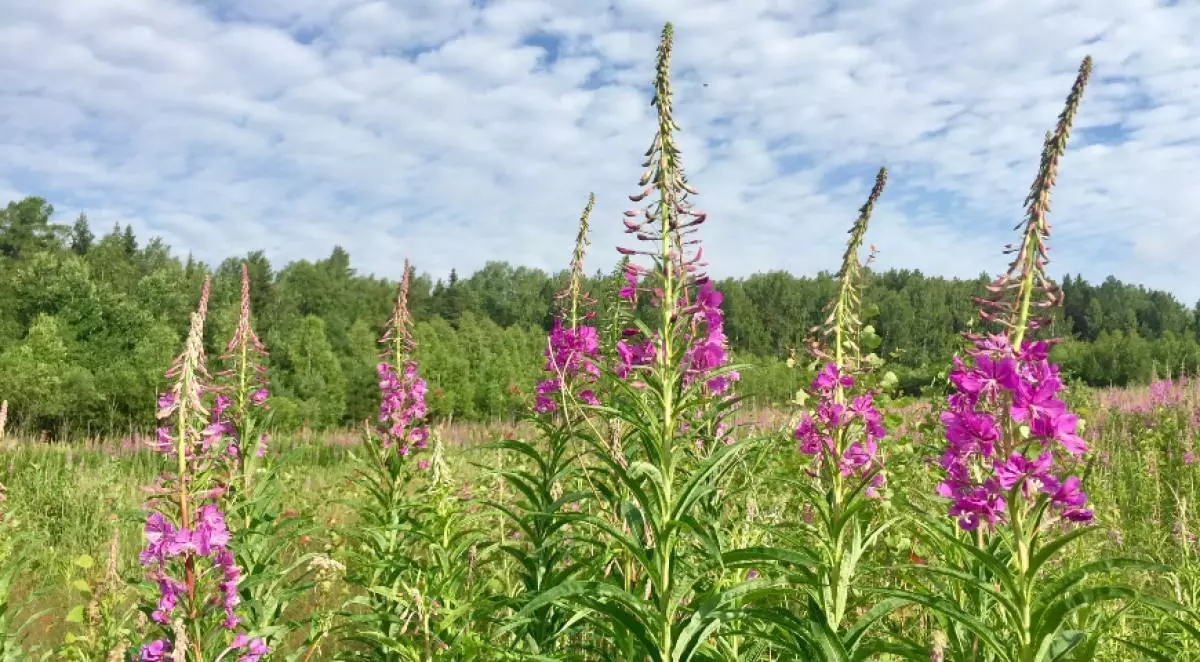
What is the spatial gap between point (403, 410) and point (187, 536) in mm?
2413

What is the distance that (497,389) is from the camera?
33844 millimetres

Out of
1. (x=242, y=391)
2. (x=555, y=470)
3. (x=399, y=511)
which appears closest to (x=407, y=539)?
(x=399, y=511)

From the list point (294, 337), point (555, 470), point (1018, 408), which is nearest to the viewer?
point (1018, 408)

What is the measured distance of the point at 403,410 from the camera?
4777 mm

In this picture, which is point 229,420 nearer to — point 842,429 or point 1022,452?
point 842,429

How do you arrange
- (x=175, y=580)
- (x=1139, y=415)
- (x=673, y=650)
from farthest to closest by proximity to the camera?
1. (x=1139, y=415)
2. (x=175, y=580)
3. (x=673, y=650)

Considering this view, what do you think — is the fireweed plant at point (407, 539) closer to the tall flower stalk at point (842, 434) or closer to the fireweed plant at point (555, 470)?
the fireweed plant at point (555, 470)

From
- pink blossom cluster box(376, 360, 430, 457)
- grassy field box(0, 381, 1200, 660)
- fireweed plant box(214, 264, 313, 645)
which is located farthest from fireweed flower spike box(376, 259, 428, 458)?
fireweed plant box(214, 264, 313, 645)

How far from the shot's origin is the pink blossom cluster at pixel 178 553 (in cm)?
239

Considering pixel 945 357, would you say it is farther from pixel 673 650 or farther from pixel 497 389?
pixel 497 389

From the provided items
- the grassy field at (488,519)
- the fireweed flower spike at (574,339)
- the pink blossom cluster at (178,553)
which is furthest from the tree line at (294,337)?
the pink blossom cluster at (178,553)

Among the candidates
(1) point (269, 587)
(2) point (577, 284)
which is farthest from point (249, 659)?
(2) point (577, 284)

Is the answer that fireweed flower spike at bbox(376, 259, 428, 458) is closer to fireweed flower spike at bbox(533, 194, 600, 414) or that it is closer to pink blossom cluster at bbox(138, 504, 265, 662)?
fireweed flower spike at bbox(533, 194, 600, 414)

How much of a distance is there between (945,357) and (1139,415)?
1047 centimetres
